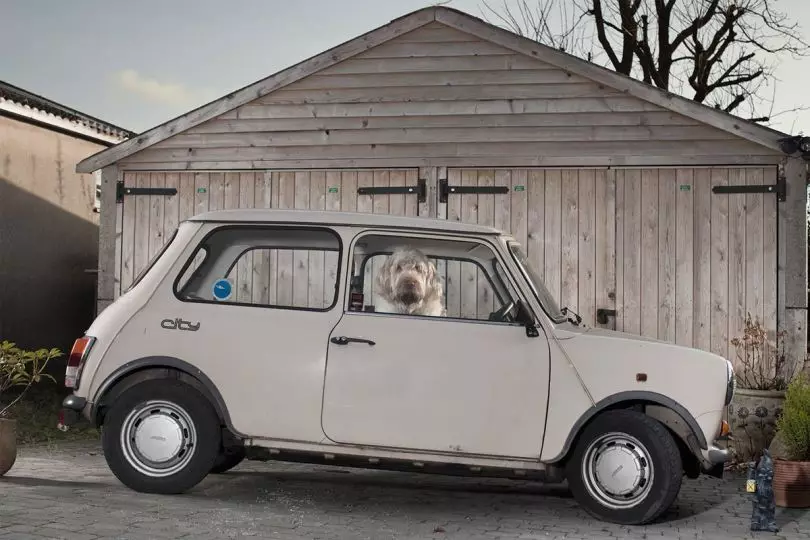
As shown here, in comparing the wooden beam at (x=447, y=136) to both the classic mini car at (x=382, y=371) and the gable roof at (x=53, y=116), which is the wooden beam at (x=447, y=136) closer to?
the classic mini car at (x=382, y=371)

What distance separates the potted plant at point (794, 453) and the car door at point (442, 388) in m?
2.50

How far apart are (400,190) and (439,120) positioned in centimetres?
86

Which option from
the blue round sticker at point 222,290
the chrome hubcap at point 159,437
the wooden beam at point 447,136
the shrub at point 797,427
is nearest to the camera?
the chrome hubcap at point 159,437

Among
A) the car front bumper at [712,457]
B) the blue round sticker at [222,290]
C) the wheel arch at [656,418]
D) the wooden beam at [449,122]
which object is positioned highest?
the wooden beam at [449,122]

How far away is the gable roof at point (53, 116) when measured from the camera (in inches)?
565

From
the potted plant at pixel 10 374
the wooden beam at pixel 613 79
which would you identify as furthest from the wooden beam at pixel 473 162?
the potted plant at pixel 10 374

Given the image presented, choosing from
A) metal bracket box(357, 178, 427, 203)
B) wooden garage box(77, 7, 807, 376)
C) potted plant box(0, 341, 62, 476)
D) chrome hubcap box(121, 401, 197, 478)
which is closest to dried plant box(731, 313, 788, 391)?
wooden garage box(77, 7, 807, 376)

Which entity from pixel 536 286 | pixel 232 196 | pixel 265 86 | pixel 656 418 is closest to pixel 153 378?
pixel 536 286

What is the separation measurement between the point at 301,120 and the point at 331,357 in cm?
520

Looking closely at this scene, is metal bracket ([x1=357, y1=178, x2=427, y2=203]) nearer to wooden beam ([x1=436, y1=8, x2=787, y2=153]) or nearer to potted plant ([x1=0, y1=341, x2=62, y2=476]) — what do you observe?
wooden beam ([x1=436, y1=8, x2=787, y2=153])

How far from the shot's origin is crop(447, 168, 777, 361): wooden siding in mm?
10133

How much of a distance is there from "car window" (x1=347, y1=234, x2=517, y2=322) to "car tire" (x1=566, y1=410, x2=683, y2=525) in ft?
3.17

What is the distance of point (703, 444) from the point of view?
249 inches

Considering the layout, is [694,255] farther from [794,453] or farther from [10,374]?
[10,374]
